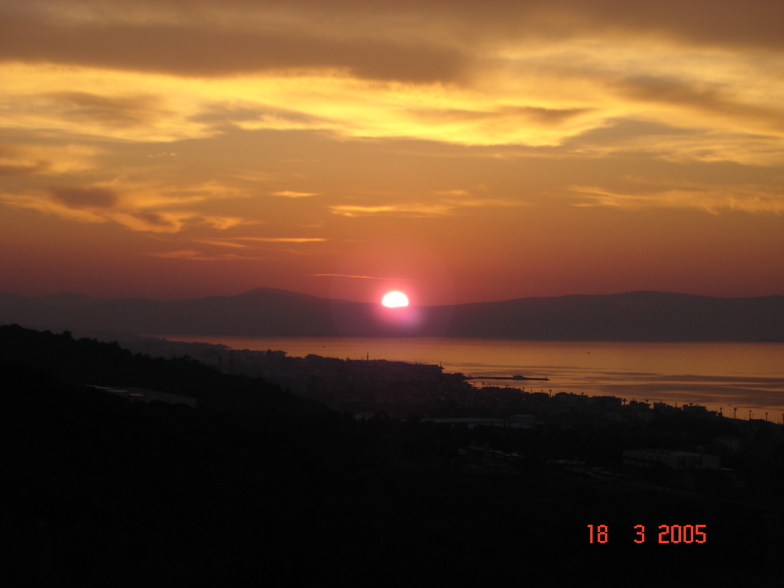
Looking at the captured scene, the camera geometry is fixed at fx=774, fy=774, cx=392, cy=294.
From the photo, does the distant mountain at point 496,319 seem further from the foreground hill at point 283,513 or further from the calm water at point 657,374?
the foreground hill at point 283,513

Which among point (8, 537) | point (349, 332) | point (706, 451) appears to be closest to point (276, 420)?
point (8, 537)

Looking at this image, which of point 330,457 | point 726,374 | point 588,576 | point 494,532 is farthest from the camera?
point 726,374

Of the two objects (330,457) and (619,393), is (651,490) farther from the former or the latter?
(619,393)

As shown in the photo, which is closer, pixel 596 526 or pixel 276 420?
pixel 596 526

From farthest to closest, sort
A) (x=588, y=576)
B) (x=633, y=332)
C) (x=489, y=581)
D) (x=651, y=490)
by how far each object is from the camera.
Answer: (x=633, y=332)
(x=651, y=490)
(x=588, y=576)
(x=489, y=581)

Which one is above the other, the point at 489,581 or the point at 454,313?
the point at 454,313
